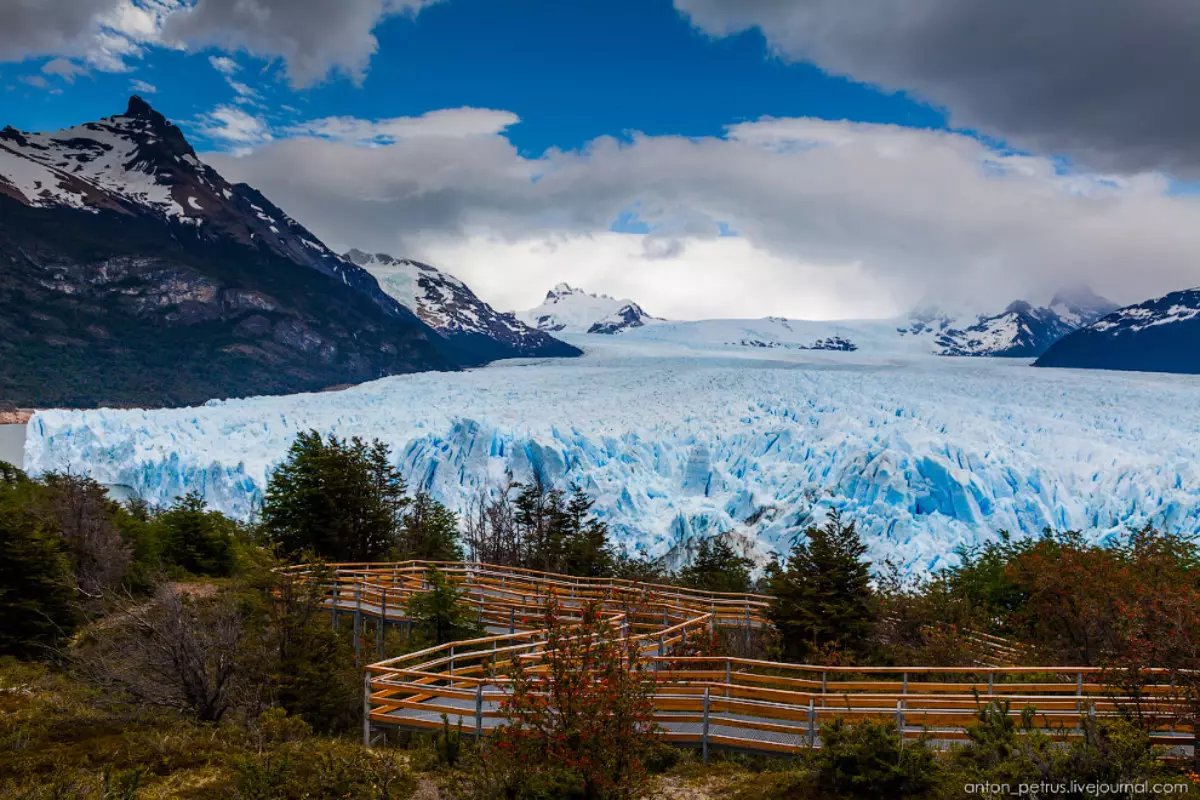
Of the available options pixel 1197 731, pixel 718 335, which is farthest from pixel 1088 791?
pixel 718 335

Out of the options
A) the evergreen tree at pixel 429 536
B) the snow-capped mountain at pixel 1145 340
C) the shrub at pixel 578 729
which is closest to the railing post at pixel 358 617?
the evergreen tree at pixel 429 536

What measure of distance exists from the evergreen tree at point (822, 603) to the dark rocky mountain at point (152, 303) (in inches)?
4463

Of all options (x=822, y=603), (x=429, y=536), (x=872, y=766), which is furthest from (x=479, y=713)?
(x=429, y=536)

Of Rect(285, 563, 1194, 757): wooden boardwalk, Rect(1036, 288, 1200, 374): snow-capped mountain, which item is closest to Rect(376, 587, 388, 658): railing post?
Rect(285, 563, 1194, 757): wooden boardwalk

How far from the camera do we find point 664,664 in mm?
13648

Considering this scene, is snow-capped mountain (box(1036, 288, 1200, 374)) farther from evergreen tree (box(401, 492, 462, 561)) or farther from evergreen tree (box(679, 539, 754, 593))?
evergreen tree (box(401, 492, 462, 561))

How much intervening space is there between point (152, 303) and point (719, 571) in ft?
487

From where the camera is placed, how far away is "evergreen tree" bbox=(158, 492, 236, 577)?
85.2 feet

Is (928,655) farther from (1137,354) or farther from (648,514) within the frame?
(1137,354)

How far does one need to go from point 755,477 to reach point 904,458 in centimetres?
642

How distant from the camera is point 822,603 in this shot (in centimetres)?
1628

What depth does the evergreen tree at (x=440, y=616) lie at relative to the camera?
626 inches

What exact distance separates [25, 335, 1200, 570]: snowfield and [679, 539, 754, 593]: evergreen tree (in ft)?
9.19

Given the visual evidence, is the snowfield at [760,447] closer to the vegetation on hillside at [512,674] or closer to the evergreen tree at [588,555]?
the evergreen tree at [588,555]
